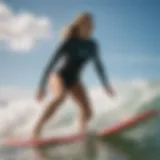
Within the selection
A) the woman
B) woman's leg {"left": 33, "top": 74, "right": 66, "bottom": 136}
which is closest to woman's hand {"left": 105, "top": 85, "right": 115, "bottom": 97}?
the woman

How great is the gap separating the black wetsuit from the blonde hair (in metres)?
0.02

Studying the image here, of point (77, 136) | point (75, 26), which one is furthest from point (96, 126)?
point (75, 26)

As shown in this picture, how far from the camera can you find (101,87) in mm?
1413

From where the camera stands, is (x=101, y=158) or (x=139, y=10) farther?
(x=139, y=10)

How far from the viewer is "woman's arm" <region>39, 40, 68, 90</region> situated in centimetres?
141

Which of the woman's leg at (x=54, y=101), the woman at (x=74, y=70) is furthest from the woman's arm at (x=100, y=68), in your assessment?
the woman's leg at (x=54, y=101)

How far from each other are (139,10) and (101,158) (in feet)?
1.54

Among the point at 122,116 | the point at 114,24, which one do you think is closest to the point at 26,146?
the point at 122,116

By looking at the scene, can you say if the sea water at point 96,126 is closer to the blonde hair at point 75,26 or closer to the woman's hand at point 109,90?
the woman's hand at point 109,90

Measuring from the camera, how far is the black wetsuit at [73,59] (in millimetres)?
1399

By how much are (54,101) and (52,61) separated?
120 mm

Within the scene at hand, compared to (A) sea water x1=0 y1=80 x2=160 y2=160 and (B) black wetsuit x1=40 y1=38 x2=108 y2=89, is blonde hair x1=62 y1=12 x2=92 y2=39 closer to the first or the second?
(B) black wetsuit x1=40 y1=38 x2=108 y2=89

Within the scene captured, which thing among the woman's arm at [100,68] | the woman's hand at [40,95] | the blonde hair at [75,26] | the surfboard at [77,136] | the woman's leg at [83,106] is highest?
the blonde hair at [75,26]

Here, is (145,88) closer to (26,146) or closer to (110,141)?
(110,141)
